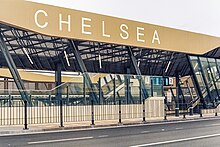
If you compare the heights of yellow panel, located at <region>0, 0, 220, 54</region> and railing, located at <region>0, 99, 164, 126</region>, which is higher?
yellow panel, located at <region>0, 0, 220, 54</region>

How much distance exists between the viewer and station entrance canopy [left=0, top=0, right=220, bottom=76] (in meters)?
22.5

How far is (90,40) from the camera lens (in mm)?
25172

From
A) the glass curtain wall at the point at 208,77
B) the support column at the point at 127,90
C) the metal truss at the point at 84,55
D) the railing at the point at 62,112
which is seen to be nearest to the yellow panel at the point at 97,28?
the glass curtain wall at the point at 208,77

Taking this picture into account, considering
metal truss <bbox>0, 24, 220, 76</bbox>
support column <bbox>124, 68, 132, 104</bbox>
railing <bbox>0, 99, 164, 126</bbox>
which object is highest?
metal truss <bbox>0, 24, 220, 76</bbox>

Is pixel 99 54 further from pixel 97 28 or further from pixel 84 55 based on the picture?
pixel 97 28

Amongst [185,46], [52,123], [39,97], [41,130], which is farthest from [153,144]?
[185,46]

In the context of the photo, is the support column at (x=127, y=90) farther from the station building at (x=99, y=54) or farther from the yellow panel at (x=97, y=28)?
the yellow panel at (x=97, y=28)

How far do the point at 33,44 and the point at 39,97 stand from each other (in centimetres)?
894

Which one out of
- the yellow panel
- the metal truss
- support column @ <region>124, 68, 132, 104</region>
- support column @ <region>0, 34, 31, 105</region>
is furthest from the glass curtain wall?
support column @ <region>0, 34, 31, 105</region>

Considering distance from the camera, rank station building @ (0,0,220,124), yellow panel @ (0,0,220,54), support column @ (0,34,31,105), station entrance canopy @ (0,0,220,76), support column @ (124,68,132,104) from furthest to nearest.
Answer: support column @ (124,68,132,104)
station building @ (0,0,220,124)
support column @ (0,34,31,105)
station entrance canopy @ (0,0,220,76)
yellow panel @ (0,0,220,54)

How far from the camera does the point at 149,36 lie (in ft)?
94.0

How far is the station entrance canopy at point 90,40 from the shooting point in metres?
22.5

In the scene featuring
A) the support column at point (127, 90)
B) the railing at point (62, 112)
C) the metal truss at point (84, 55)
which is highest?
the metal truss at point (84, 55)

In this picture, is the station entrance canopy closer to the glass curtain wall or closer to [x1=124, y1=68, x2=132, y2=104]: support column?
the glass curtain wall
